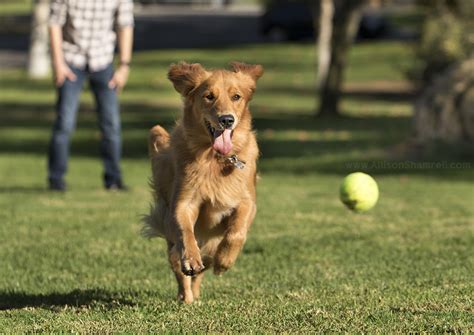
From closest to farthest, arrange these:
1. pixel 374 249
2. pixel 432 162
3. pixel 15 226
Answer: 1. pixel 374 249
2. pixel 15 226
3. pixel 432 162

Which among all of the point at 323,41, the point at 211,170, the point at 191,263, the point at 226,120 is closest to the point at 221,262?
the point at 191,263

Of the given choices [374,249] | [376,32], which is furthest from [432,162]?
[376,32]

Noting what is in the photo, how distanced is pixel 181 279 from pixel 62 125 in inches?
209

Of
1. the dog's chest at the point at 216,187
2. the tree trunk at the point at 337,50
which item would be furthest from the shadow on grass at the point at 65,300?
the tree trunk at the point at 337,50

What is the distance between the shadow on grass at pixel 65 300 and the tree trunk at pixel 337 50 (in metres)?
18.4

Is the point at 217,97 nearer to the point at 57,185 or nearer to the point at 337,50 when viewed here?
the point at 57,185

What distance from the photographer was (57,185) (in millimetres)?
12062

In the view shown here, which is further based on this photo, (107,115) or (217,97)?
(107,115)

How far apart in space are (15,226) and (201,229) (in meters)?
3.71

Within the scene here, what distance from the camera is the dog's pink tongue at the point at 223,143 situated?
6207mm

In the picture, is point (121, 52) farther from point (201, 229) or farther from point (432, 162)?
point (432, 162)

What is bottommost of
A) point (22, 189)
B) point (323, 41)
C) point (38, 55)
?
point (38, 55)

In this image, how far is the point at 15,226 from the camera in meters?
9.68

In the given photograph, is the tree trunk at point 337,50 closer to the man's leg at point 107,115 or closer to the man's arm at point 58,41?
the man's leg at point 107,115
